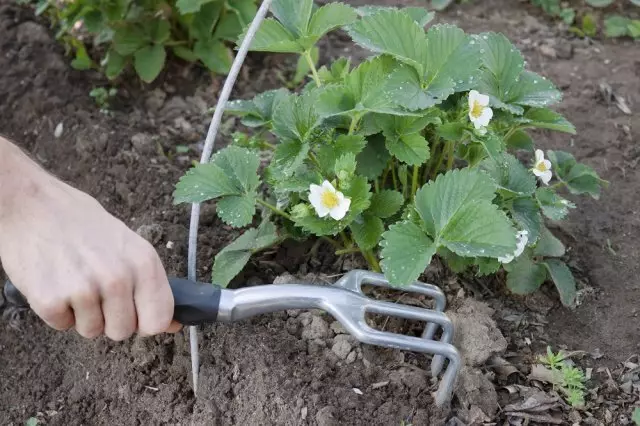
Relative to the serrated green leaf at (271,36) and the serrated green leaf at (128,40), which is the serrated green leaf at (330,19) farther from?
the serrated green leaf at (128,40)

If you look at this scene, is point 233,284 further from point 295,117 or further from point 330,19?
point 330,19

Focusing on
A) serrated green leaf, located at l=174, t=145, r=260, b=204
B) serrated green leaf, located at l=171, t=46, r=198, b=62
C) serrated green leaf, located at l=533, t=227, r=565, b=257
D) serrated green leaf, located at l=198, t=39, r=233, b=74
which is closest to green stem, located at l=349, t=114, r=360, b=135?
serrated green leaf, located at l=174, t=145, r=260, b=204

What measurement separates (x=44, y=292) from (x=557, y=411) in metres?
1.09

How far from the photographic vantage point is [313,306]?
155 centimetres

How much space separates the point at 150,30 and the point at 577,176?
1.48 metres

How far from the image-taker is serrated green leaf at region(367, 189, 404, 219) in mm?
1675

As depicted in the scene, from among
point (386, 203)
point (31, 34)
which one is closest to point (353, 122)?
point (386, 203)

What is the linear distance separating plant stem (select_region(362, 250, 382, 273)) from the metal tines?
198mm

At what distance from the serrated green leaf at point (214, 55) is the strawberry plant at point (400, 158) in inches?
29.4

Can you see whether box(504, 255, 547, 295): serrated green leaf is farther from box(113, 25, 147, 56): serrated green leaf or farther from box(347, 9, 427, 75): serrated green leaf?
box(113, 25, 147, 56): serrated green leaf

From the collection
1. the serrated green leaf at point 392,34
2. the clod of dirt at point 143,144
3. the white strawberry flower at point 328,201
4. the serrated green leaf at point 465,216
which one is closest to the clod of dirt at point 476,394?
the serrated green leaf at point 465,216

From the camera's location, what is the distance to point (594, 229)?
207 cm

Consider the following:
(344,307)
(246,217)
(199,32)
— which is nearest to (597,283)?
(344,307)

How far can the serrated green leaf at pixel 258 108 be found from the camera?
6.11 ft
